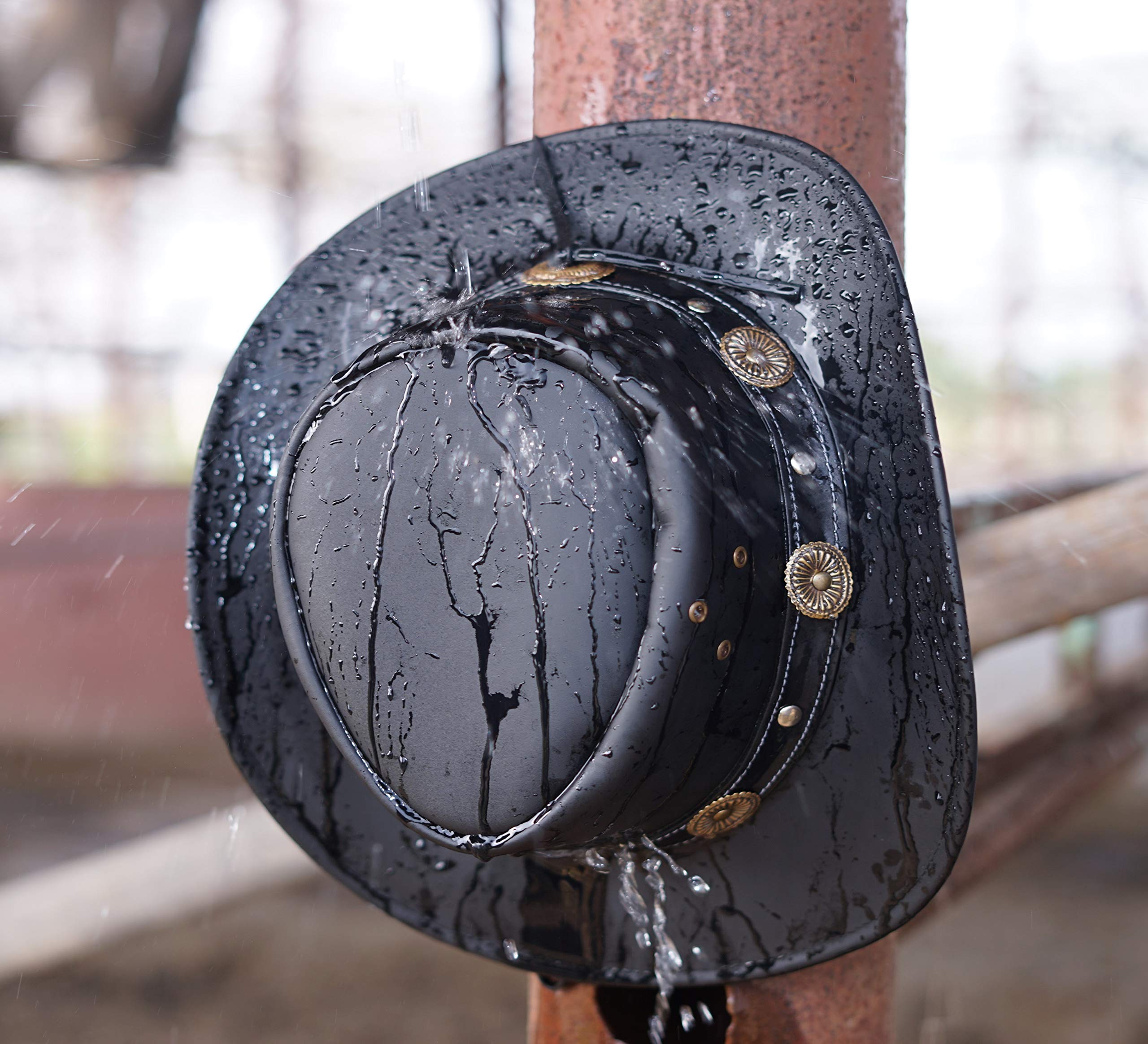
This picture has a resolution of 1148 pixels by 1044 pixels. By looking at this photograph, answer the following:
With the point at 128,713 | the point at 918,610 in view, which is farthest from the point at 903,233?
the point at 128,713

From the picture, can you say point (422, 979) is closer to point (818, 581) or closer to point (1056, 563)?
point (1056, 563)

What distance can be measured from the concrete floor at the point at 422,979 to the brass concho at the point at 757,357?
1.82 m

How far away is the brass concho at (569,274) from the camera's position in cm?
63

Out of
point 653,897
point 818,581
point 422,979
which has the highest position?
point 818,581

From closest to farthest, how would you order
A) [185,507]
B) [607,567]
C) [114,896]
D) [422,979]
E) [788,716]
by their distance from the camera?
[607,567], [788,716], [114,896], [422,979], [185,507]

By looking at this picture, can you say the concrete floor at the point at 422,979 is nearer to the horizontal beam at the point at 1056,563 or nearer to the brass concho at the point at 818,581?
the horizontal beam at the point at 1056,563

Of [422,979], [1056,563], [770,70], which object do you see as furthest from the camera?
[422,979]

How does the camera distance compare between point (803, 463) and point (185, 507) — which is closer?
point (803, 463)

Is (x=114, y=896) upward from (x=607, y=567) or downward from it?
downward

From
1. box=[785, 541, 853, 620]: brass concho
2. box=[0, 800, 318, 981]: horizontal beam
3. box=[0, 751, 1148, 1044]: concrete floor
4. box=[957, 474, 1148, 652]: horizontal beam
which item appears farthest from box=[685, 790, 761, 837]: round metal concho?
box=[0, 751, 1148, 1044]: concrete floor

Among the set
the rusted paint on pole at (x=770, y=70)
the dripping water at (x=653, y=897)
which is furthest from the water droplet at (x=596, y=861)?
the rusted paint on pole at (x=770, y=70)

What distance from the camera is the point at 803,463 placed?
58 centimetres

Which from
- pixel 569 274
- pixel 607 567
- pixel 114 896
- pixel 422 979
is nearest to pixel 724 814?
pixel 607 567

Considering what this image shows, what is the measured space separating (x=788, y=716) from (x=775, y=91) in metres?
0.52
